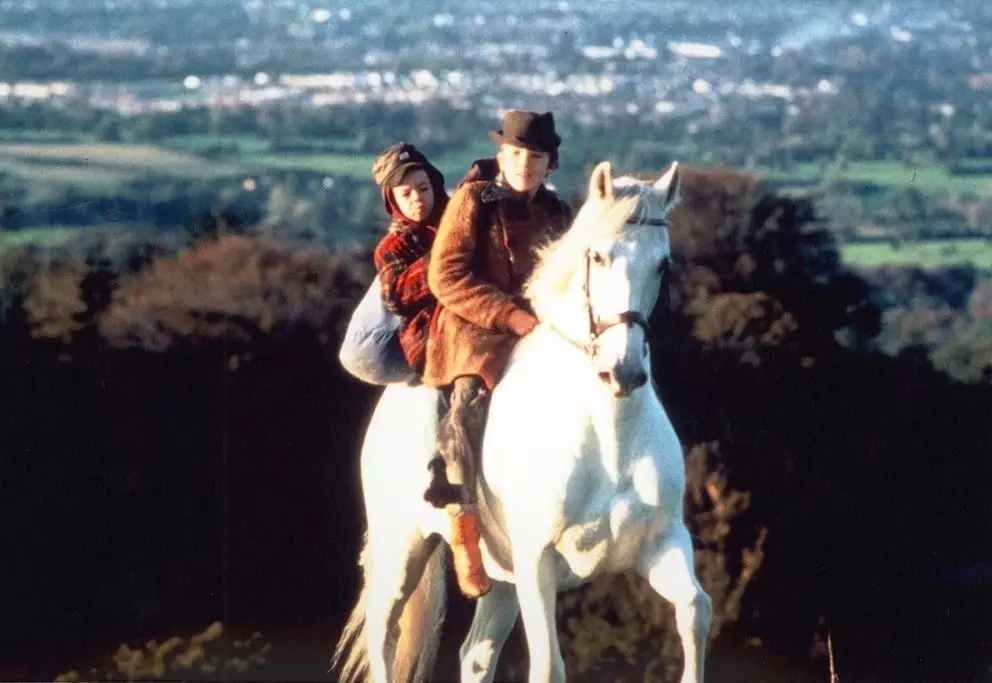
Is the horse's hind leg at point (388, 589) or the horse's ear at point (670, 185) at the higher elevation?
the horse's ear at point (670, 185)

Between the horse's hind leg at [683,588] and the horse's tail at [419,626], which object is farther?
the horse's tail at [419,626]

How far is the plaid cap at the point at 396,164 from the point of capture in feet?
22.7

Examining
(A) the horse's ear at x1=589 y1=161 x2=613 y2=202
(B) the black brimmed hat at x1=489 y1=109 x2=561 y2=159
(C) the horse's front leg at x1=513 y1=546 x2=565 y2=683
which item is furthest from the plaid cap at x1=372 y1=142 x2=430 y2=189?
(C) the horse's front leg at x1=513 y1=546 x2=565 y2=683

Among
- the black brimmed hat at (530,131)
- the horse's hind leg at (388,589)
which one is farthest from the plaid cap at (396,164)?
the horse's hind leg at (388,589)

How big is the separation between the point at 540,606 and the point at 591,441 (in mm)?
591

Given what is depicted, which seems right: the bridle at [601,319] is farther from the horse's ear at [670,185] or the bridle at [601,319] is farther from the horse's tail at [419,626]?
the horse's tail at [419,626]

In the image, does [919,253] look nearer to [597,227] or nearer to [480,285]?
[480,285]

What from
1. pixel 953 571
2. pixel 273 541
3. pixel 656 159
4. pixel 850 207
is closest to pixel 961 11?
pixel 850 207

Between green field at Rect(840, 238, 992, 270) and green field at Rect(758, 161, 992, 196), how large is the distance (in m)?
0.39

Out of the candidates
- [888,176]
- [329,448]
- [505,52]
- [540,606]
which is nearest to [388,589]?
[540,606]

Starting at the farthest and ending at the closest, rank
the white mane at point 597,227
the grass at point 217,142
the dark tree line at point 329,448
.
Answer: the grass at point 217,142 < the dark tree line at point 329,448 < the white mane at point 597,227

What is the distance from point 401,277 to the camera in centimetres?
704

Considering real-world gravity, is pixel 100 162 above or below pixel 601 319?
above

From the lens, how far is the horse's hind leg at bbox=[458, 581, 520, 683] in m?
7.25
